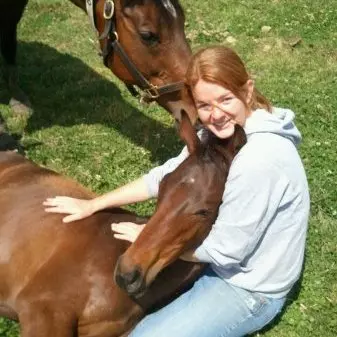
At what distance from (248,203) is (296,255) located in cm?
55

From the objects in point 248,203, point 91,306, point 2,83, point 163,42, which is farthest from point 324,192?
point 2,83

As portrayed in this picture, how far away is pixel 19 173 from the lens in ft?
14.4

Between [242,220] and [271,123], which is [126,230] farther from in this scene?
[271,123]

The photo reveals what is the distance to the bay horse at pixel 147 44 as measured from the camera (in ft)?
16.2

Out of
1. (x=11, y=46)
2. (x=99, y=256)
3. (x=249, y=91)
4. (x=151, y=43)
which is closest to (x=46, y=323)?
(x=99, y=256)

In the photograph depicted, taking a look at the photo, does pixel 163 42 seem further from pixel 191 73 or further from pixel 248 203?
pixel 248 203

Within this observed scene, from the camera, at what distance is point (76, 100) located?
7.29 metres

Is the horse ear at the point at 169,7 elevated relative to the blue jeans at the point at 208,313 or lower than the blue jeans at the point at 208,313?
elevated

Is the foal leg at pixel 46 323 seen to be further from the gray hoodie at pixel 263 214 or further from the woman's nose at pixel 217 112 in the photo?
the woman's nose at pixel 217 112

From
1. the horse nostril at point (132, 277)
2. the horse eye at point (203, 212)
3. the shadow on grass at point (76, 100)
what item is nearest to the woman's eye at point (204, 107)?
the horse eye at point (203, 212)

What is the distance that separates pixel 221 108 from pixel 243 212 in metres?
0.54

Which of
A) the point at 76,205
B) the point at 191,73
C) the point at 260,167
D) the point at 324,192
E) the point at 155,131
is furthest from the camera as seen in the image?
the point at 155,131

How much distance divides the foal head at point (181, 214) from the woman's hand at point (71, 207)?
75 cm

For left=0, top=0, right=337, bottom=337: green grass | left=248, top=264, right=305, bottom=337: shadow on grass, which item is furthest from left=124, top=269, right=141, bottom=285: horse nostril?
left=248, top=264, right=305, bottom=337: shadow on grass
